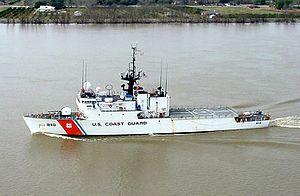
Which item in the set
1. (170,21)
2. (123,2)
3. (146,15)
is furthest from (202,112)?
(123,2)

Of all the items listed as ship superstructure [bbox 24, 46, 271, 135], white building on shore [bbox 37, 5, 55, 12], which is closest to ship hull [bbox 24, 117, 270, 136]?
ship superstructure [bbox 24, 46, 271, 135]

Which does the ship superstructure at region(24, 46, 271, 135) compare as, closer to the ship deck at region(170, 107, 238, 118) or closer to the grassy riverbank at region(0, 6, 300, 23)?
the ship deck at region(170, 107, 238, 118)

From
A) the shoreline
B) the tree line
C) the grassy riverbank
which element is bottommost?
the shoreline

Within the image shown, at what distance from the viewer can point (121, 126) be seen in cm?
1872

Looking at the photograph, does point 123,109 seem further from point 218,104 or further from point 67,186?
point 218,104

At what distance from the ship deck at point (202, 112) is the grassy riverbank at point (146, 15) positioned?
41663mm

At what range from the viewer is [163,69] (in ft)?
101

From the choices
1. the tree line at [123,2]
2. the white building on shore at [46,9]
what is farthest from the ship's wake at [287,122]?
the tree line at [123,2]

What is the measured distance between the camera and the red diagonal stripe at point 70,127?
18.3 m

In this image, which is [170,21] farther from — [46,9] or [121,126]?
[121,126]

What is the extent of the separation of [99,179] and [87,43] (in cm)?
2794

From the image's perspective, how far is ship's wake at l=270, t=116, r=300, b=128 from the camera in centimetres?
2034

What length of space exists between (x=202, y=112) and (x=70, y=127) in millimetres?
5692

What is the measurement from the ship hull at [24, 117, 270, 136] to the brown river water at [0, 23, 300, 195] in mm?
279
